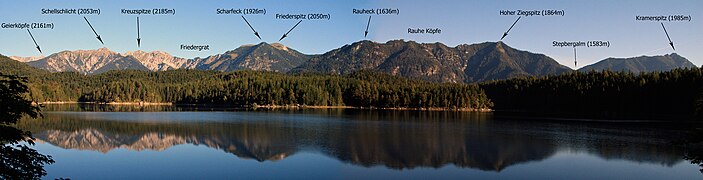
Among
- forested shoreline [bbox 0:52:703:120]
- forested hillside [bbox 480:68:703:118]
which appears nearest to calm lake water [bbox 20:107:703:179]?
forested hillside [bbox 480:68:703:118]

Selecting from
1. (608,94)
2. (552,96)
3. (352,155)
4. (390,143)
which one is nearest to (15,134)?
(352,155)

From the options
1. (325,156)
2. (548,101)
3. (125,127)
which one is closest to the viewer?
(325,156)

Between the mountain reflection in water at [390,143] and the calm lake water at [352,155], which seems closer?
the calm lake water at [352,155]

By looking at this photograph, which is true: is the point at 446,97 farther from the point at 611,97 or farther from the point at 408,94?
the point at 611,97

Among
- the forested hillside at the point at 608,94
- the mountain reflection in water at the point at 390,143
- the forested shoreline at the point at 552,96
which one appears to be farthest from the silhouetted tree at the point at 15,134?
the forested hillside at the point at 608,94

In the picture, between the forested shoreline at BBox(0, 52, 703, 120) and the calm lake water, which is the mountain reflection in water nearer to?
the calm lake water

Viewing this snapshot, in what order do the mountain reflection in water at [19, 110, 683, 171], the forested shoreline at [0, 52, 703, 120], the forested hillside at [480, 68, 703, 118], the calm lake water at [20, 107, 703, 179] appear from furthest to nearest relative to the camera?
the forested shoreline at [0, 52, 703, 120]
the forested hillside at [480, 68, 703, 118]
the mountain reflection in water at [19, 110, 683, 171]
the calm lake water at [20, 107, 703, 179]

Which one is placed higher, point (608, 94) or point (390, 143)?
point (608, 94)

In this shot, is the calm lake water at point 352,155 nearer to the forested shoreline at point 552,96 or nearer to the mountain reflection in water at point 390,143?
the mountain reflection in water at point 390,143

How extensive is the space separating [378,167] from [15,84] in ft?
92.9

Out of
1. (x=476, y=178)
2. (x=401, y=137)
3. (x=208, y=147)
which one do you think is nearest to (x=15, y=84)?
(x=476, y=178)

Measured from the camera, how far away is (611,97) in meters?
150

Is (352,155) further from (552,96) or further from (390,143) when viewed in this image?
(552,96)

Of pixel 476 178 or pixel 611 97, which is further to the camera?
pixel 611 97
